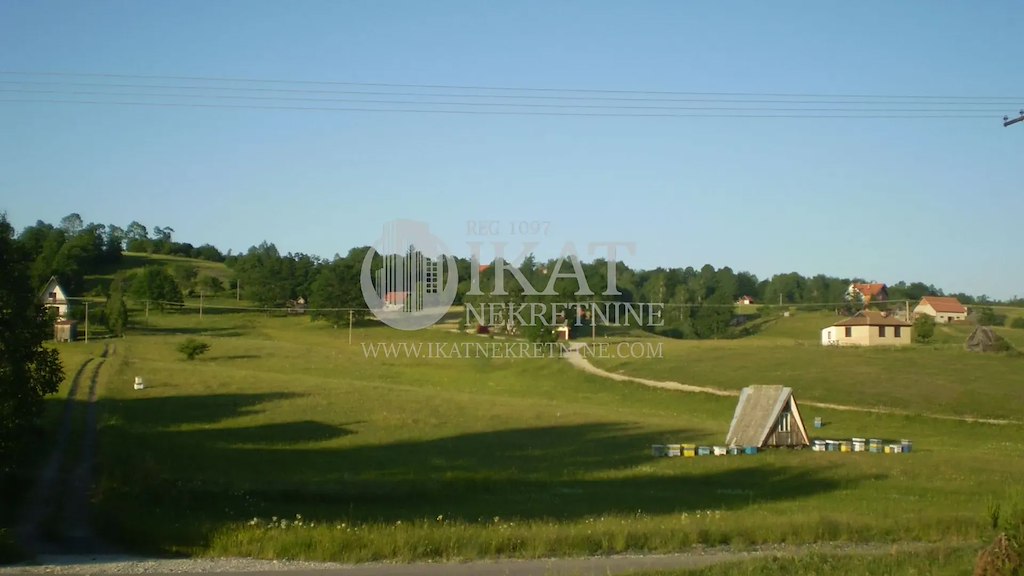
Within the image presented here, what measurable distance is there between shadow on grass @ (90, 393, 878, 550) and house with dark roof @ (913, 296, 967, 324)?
85469 millimetres

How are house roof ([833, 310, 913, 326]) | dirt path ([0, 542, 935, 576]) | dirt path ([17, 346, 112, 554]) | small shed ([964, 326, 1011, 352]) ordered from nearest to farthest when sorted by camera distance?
dirt path ([0, 542, 935, 576]) → dirt path ([17, 346, 112, 554]) → small shed ([964, 326, 1011, 352]) → house roof ([833, 310, 913, 326])

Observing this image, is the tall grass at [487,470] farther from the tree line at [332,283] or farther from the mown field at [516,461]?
the tree line at [332,283]

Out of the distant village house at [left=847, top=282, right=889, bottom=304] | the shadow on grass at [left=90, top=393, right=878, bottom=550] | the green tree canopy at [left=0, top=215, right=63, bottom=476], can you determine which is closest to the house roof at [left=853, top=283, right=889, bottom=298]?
the distant village house at [left=847, top=282, right=889, bottom=304]

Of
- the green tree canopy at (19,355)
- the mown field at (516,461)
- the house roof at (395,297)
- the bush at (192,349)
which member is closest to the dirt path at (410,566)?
the mown field at (516,461)

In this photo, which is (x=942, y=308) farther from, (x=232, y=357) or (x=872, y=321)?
(x=232, y=357)

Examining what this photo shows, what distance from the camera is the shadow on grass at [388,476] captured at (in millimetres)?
18109

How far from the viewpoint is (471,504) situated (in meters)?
20.5

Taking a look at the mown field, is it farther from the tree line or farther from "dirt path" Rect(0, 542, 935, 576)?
the tree line

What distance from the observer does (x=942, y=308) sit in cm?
11375

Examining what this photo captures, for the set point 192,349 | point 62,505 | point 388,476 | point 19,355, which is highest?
point 19,355

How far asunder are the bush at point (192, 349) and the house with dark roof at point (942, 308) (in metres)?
81.8

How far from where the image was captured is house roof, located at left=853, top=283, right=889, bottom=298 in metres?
130

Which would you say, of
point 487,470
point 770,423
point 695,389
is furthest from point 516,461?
point 695,389

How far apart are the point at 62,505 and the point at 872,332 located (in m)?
75.9
